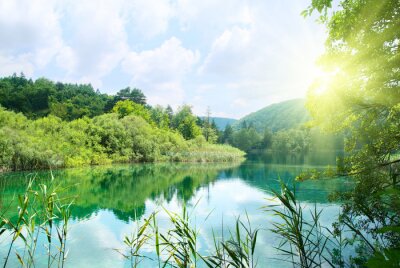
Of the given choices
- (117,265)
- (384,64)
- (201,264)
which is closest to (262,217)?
(201,264)

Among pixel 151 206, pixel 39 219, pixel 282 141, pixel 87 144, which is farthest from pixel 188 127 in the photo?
pixel 39 219

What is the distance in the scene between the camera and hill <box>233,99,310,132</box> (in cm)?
14129

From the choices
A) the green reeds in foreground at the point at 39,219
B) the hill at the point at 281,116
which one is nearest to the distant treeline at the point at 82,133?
the green reeds in foreground at the point at 39,219

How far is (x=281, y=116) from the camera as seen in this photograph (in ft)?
525

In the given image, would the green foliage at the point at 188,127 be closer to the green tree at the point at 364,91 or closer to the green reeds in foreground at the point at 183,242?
the green tree at the point at 364,91

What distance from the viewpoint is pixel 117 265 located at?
6.94 m

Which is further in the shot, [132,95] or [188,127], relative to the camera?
[132,95]

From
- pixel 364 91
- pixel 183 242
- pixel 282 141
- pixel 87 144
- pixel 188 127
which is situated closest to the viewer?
pixel 183 242

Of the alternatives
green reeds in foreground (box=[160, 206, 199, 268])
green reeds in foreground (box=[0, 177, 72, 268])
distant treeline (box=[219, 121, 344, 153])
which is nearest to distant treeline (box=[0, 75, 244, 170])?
green reeds in foreground (box=[0, 177, 72, 268])

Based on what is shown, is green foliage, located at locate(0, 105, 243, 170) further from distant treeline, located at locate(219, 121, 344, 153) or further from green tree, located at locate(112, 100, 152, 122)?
distant treeline, located at locate(219, 121, 344, 153)

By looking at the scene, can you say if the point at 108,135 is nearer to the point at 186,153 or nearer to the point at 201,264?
the point at 186,153

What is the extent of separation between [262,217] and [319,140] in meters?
78.1

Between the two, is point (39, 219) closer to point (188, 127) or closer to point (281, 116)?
point (188, 127)

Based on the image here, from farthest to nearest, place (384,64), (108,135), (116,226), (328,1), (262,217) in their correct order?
(108,135)
(262,217)
(116,226)
(384,64)
(328,1)
